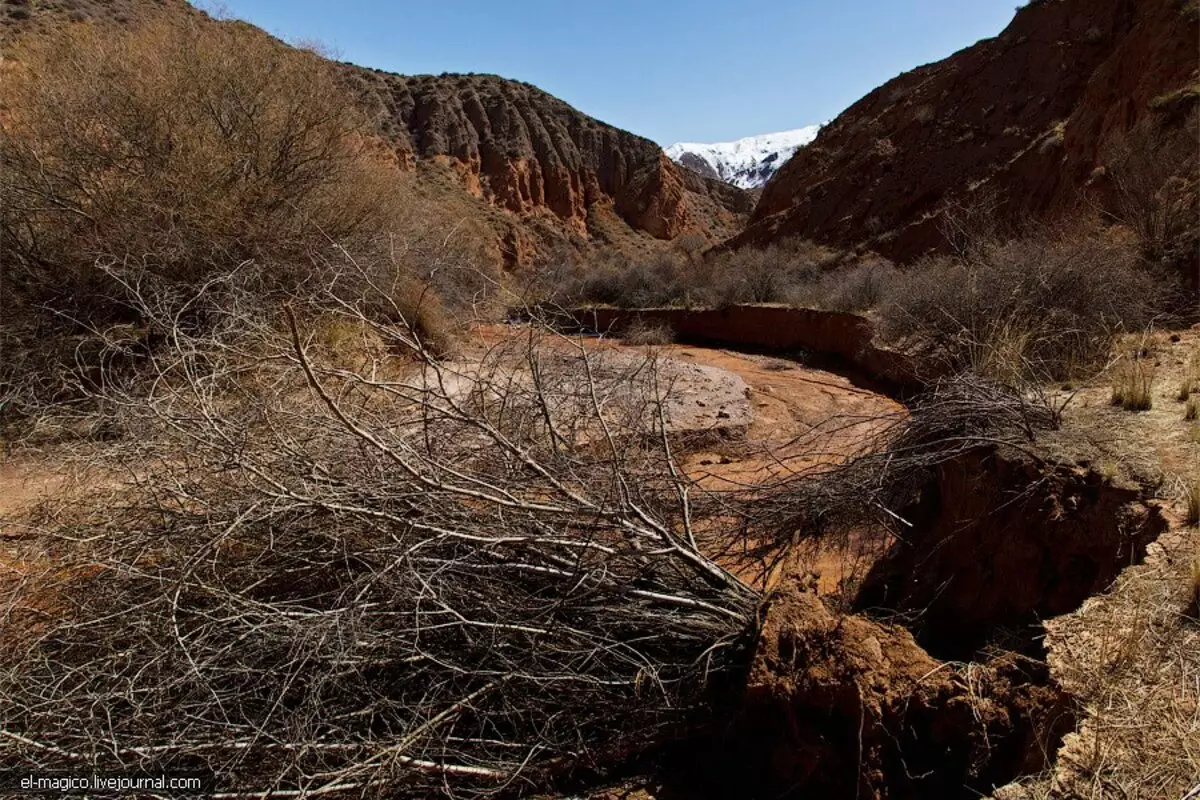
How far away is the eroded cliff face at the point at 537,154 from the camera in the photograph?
4178cm

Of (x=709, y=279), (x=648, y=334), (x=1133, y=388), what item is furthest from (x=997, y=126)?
(x=1133, y=388)

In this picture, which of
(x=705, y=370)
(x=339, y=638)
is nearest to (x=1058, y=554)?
(x=339, y=638)

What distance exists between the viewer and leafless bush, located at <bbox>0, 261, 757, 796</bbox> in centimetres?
206

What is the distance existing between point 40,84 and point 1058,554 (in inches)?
461

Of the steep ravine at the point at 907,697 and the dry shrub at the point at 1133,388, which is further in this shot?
the dry shrub at the point at 1133,388

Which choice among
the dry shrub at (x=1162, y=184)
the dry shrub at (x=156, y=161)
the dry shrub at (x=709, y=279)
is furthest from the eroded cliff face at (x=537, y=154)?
the dry shrub at (x=1162, y=184)

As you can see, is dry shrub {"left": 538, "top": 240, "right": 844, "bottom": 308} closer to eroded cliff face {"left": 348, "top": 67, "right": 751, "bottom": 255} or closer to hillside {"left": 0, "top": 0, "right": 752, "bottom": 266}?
hillside {"left": 0, "top": 0, "right": 752, "bottom": 266}

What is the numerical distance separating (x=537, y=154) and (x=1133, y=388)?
45529 mm

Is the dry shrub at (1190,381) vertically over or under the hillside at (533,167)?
under

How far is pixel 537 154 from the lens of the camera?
149ft

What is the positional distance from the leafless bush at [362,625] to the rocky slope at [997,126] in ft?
44.6

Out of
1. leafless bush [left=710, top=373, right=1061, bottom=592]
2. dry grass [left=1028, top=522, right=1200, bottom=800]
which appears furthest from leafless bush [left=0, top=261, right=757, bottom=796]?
dry grass [left=1028, top=522, right=1200, bottom=800]

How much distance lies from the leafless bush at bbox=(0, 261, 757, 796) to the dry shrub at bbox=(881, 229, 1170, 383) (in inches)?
127

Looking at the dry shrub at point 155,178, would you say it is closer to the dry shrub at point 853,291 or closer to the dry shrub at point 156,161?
the dry shrub at point 156,161
